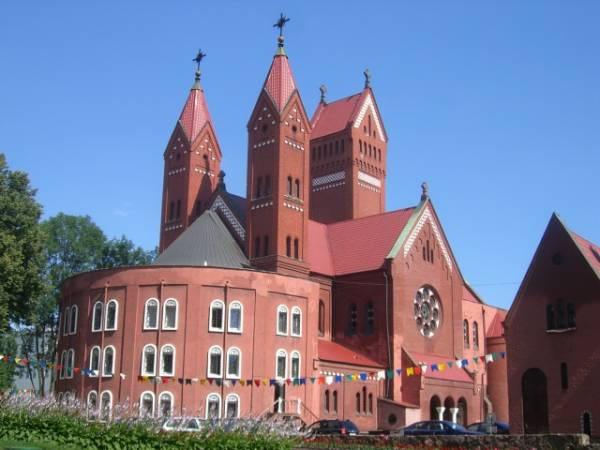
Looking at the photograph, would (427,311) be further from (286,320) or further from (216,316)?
(216,316)

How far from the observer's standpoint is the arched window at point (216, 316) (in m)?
47.7

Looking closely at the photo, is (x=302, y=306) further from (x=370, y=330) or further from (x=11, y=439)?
(x=11, y=439)

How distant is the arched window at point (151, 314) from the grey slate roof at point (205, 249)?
346cm

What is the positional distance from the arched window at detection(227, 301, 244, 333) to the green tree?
11601mm

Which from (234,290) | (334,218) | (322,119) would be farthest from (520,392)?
(322,119)

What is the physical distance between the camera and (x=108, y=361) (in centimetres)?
4809

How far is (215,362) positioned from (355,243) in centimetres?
1953

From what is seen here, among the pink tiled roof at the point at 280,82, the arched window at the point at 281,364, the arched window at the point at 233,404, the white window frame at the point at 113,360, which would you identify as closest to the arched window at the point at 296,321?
the arched window at the point at 281,364

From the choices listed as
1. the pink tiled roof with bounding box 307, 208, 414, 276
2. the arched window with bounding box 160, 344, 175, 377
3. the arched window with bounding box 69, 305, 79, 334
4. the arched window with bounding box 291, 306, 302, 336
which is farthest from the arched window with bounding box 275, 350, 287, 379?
the arched window with bounding box 69, 305, 79, 334

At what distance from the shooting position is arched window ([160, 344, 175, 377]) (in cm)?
4659

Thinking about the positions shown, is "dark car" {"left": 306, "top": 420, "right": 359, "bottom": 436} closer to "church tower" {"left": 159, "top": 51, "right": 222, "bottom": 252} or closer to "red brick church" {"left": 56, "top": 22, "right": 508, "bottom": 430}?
"red brick church" {"left": 56, "top": 22, "right": 508, "bottom": 430}

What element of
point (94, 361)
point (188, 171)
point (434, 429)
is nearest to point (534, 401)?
point (434, 429)

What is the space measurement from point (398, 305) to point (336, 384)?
808 cm

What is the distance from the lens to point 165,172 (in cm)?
6556
